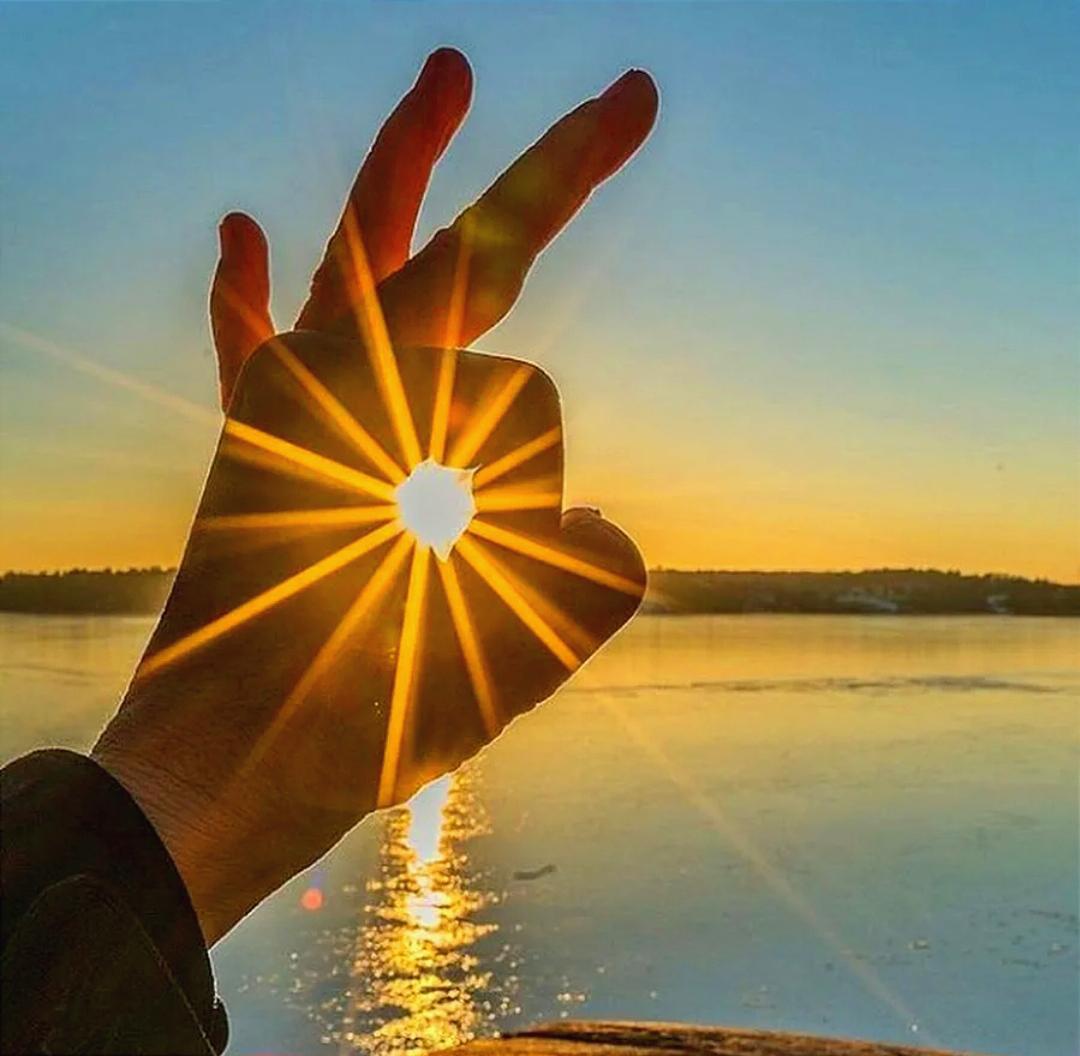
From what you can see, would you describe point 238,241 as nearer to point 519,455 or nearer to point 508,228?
point 508,228

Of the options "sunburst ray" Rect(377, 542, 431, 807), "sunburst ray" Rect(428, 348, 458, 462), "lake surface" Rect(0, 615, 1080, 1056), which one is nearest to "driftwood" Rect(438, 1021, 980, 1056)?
"sunburst ray" Rect(377, 542, 431, 807)

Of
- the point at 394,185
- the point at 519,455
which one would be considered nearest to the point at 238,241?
the point at 394,185

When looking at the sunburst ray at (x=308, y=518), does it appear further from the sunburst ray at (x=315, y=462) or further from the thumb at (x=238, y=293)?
the thumb at (x=238, y=293)

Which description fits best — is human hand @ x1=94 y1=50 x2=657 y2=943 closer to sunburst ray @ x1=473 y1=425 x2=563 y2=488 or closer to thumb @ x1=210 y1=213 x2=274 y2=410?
sunburst ray @ x1=473 y1=425 x2=563 y2=488

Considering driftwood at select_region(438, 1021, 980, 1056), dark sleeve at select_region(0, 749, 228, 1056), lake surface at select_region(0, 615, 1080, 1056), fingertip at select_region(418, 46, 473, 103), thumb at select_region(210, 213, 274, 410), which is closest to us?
dark sleeve at select_region(0, 749, 228, 1056)

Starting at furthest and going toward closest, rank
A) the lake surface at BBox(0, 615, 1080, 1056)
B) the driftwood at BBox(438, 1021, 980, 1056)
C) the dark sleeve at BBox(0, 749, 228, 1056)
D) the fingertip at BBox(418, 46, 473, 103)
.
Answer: the lake surface at BBox(0, 615, 1080, 1056) < the driftwood at BBox(438, 1021, 980, 1056) < the fingertip at BBox(418, 46, 473, 103) < the dark sleeve at BBox(0, 749, 228, 1056)

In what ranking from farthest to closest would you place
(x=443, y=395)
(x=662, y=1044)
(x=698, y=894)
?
(x=698, y=894) → (x=662, y=1044) → (x=443, y=395)
